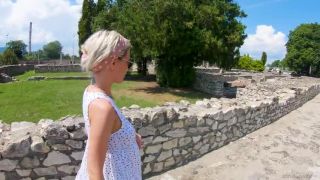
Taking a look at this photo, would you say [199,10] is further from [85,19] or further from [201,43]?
[85,19]

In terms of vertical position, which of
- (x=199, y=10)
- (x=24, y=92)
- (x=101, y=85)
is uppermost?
(x=199, y=10)

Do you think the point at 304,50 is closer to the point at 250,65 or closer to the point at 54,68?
the point at 250,65

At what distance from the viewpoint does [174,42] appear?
25219 millimetres

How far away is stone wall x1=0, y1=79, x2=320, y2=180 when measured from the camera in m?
5.32

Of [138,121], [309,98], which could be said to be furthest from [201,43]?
[138,121]

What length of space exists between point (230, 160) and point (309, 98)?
13181mm

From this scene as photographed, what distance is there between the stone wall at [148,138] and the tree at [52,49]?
96014 mm

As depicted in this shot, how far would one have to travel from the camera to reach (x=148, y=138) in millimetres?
6645

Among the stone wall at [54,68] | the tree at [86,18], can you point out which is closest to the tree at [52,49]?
the tree at [86,18]

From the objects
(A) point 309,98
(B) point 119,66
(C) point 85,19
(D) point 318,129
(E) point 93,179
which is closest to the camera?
(E) point 93,179

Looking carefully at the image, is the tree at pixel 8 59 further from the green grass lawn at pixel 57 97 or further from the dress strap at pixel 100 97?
the dress strap at pixel 100 97

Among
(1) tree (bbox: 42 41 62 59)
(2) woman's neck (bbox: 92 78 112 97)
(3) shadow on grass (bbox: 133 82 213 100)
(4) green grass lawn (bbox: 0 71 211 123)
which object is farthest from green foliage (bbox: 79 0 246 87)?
(1) tree (bbox: 42 41 62 59)

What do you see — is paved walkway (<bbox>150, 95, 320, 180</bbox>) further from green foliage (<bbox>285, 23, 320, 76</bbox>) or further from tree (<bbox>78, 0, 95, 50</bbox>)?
green foliage (<bbox>285, 23, 320, 76</bbox>)

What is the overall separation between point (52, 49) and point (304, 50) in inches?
2694
